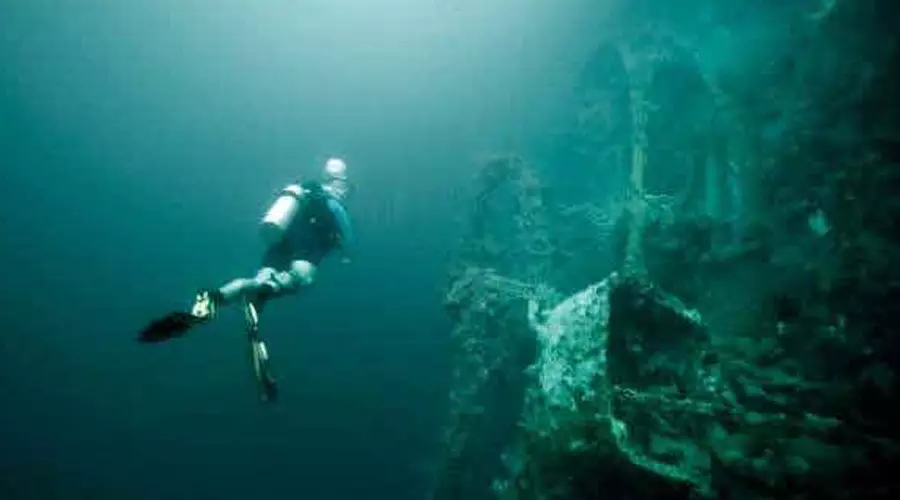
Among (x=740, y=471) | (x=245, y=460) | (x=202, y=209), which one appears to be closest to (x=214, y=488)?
(x=245, y=460)

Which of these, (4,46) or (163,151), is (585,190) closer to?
(163,151)

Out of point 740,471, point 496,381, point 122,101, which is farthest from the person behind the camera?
point 122,101

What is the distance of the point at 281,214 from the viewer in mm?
5355

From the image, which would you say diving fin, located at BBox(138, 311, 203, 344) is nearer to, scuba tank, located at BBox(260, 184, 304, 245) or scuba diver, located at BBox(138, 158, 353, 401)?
scuba diver, located at BBox(138, 158, 353, 401)

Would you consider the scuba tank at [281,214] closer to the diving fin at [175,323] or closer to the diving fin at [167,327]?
the diving fin at [175,323]

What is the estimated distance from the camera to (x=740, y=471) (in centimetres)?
357

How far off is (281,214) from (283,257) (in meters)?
0.71

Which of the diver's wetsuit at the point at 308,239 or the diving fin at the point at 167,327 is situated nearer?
the diving fin at the point at 167,327

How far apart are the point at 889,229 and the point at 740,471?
547 centimetres

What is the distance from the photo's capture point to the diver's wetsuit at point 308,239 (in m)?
5.59

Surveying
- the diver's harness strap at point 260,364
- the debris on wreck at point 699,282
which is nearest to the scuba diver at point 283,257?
the diver's harness strap at point 260,364

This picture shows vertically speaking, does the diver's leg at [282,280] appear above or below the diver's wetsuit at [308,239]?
below

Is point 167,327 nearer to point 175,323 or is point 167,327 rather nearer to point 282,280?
point 175,323

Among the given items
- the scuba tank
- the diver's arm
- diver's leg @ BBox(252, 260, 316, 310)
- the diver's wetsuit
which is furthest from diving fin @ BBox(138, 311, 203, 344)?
the diver's arm
